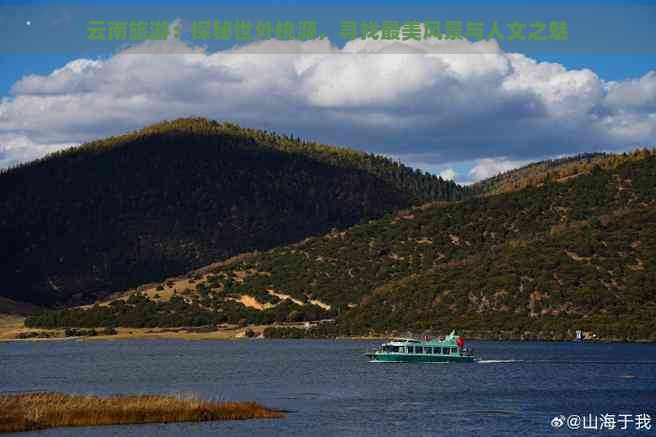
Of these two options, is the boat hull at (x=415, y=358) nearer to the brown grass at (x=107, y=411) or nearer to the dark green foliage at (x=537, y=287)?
the dark green foliage at (x=537, y=287)

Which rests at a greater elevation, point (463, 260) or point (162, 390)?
point (463, 260)

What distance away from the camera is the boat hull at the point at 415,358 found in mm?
128125

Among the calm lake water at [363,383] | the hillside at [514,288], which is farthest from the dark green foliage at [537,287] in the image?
the calm lake water at [363,383]

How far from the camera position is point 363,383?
10456 centimetres

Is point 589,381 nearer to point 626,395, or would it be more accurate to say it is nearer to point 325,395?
point 626,395

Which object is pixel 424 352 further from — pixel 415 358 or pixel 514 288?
pixel 514 288

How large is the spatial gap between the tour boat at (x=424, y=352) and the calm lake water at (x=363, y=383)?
8.33 feet

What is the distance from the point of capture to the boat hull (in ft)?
420

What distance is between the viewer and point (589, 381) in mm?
103562

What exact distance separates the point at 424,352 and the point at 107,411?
205 ft

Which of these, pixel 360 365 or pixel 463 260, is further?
pixel 463 260

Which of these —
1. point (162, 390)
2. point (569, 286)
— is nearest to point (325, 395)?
point (162, 390)

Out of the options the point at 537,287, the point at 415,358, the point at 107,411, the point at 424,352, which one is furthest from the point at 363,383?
the point at 537,287

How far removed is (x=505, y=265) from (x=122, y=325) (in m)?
66.5
